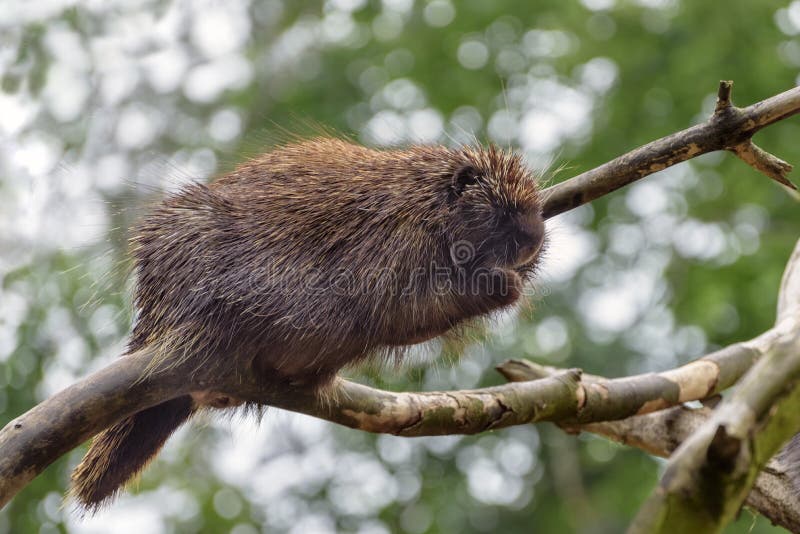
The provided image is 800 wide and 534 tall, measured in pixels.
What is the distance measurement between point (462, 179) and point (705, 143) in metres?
0.70

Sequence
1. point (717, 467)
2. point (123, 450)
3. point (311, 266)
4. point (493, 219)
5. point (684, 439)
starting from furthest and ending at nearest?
1. point (684, 439)
2. point (493, 219)
3. point (123, 450)
4. point (311, 266)
5. point (717, 467)

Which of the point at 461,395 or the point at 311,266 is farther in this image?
the point at 461,395

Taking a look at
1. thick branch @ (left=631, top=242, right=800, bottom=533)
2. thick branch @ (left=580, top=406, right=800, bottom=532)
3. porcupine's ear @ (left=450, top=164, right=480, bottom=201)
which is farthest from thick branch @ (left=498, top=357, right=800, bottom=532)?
thick branch @ (left=631, top=242, right=800, bottom=533)

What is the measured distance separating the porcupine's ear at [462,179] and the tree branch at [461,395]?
235 millimetres

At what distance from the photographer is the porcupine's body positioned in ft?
7.42

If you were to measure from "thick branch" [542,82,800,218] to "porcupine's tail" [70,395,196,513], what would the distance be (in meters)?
1.33

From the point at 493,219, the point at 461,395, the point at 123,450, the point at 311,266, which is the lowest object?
the point at 123,450

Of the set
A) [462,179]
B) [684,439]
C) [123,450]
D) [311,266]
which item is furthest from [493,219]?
[684,439]

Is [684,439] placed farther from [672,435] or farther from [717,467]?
[717,467]

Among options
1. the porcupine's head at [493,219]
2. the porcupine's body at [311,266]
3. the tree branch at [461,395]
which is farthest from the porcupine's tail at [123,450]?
the porcupine's head at [493,219]

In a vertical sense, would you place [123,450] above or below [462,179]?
below

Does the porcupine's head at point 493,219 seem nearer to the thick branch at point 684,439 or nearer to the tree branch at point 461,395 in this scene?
the tree branch at point 461,395

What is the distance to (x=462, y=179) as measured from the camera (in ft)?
8.70

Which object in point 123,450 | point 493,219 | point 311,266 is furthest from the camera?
point 493,219
